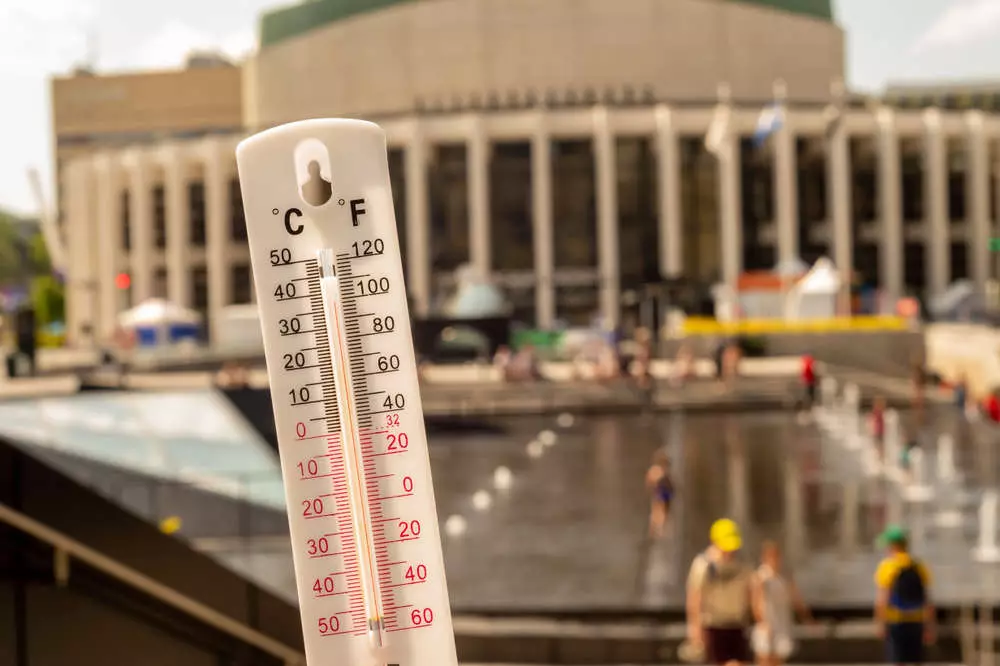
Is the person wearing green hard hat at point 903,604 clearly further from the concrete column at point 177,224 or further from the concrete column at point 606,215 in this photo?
the concrete column at point 177,224

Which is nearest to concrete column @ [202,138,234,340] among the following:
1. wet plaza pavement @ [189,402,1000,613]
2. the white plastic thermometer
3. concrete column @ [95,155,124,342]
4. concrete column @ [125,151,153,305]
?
concrete column @ [125,151,153,305]

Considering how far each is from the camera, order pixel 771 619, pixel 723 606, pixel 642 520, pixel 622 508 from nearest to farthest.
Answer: pixel 723 606
pixel 771 619
pixel 642 520
pixel 622 508

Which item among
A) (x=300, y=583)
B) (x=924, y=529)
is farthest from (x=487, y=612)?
(x=300, y=583)

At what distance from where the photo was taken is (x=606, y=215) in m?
59.3

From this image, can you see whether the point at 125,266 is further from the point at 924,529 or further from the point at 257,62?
the point at 924,529

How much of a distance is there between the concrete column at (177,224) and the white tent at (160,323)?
33.9 feet

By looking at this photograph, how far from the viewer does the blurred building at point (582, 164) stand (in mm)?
59031

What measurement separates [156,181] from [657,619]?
210 ft

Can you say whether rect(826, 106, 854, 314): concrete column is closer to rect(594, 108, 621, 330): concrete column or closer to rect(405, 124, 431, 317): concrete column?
rect(594, 108, 621, 330): concrete column

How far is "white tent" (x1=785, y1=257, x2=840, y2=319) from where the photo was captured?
40.5 m

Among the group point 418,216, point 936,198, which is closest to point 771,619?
point 418,216

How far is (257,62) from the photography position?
247 ft

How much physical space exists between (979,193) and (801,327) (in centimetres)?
2807

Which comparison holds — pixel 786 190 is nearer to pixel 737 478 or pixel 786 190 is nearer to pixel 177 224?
pixel 177 224
